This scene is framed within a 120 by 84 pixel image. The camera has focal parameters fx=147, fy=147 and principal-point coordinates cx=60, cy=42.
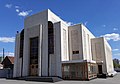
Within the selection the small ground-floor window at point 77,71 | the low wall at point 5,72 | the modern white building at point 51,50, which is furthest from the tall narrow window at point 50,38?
the low wall at point 5,72

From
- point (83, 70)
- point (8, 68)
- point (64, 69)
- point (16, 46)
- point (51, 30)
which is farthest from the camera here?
point (8, 68)

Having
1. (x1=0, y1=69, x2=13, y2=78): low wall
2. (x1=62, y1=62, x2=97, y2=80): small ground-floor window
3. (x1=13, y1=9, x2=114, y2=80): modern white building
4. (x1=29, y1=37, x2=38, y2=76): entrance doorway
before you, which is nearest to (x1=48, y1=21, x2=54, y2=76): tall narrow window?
(x1=13, y1=9, x2=114, y2=80): modern white building

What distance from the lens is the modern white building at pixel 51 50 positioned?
945 inches

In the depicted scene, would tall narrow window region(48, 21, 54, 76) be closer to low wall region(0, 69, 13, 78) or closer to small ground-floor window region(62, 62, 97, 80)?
small ground-floor window region(62, 62, 97, 80)

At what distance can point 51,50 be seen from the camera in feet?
84.9

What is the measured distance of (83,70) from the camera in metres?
21.9

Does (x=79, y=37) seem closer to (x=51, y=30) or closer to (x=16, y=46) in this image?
(x=51, y=30)

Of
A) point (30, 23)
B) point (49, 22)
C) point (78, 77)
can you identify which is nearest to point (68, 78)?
point (78, 77)

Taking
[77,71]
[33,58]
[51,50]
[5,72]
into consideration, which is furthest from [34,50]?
[5,72]

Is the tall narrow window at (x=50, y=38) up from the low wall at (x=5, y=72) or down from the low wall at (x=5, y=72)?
up

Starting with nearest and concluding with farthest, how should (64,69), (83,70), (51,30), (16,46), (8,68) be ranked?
(83,70)
(64,69)
(51,30)
(16,46)
(8,68)

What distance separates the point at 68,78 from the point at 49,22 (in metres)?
11.0

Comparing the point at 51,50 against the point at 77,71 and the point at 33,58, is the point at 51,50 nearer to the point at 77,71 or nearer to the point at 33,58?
the point at 33,58

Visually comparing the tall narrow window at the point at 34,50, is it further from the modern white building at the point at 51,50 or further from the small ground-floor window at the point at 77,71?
the small ground-floor window at the point at 77,71
